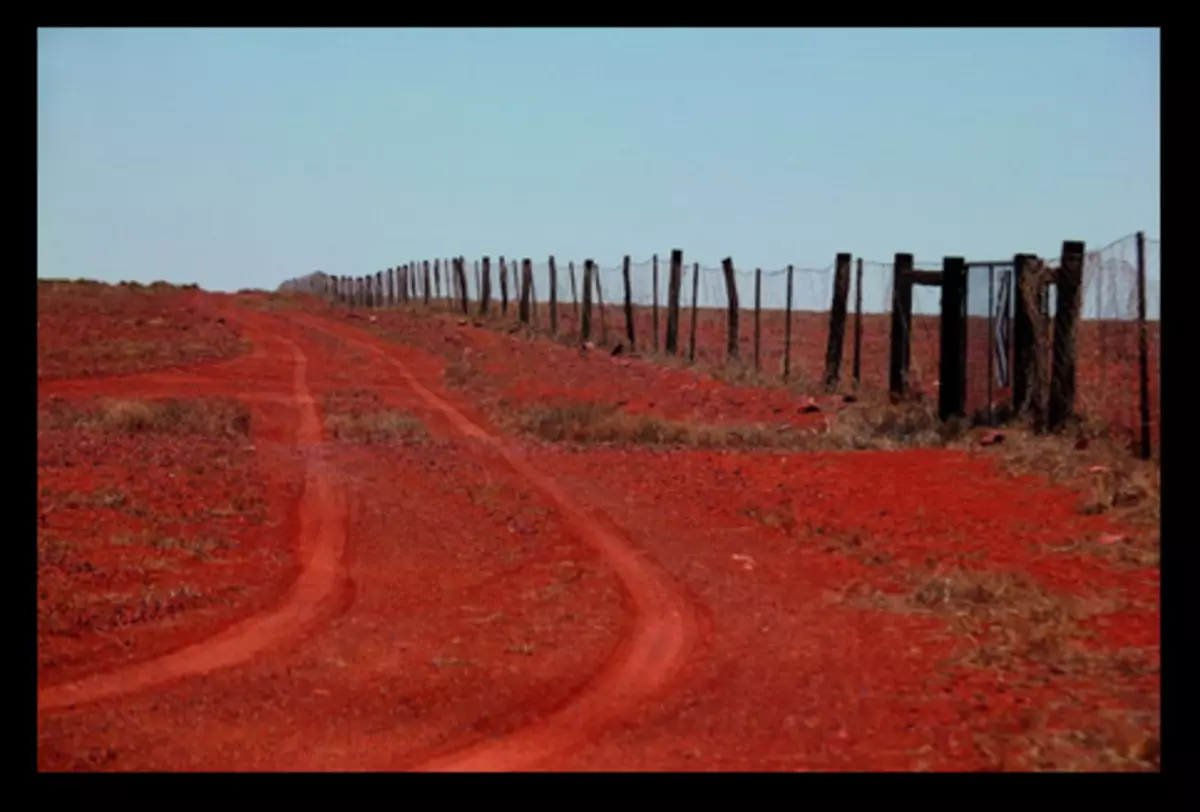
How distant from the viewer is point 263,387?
995 inches

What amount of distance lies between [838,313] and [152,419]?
11538mm

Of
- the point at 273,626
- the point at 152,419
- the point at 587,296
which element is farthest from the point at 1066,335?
the point at 587,296

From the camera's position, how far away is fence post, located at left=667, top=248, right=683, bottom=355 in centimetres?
3109

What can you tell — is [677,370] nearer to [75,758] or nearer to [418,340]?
[418,340]

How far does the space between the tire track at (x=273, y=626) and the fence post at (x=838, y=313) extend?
38.9 ft

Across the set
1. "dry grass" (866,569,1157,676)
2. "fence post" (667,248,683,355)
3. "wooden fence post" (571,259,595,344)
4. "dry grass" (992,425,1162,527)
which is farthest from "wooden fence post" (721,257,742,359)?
"dry grass" (866,569,1157,676)

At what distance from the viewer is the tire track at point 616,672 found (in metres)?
6.02

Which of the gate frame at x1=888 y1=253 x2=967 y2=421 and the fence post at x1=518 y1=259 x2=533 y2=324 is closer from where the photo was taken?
the gate frame at x1=888 y1=253 x2=967 y2=421

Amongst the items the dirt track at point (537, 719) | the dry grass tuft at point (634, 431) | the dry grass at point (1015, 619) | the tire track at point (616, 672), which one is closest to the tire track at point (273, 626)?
the dirt track at point (537, 719)

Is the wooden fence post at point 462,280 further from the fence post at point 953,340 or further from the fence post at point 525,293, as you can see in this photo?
the fence post at point 953,340

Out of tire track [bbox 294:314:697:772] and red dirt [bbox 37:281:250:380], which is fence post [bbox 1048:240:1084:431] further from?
red dirt [bbox 37:281:250:380]

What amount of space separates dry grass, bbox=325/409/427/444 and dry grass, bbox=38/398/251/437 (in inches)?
47.7
